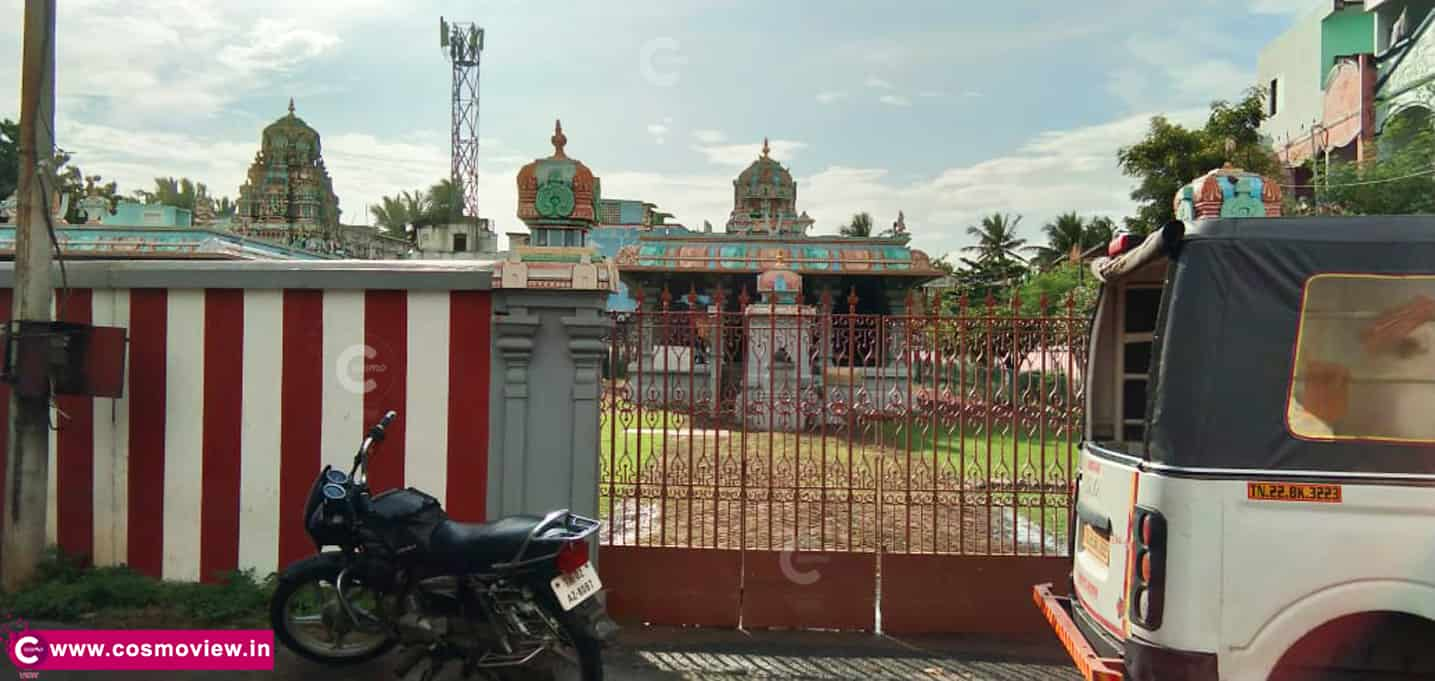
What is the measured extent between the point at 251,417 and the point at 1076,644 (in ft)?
15.6

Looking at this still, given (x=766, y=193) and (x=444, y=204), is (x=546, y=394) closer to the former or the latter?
(x=766, y=193)

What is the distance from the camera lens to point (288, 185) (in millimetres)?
34375

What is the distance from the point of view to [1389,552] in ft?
9.95

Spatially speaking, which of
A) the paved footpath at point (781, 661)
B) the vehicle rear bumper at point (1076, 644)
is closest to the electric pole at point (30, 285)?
the paved footpath at point (781, 661)

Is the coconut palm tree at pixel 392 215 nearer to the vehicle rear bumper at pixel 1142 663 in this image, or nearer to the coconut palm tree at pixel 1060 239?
the coconut palm tree at pixel 1060 239

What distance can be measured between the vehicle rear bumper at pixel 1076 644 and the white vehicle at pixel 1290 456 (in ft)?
0.74

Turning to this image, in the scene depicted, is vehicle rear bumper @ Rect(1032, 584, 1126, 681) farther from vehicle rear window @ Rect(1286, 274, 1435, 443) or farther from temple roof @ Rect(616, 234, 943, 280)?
temple roof @ Rect(616, 234, 943, 280)

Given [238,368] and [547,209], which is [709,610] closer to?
[547,209]

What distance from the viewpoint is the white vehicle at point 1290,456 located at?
3066 mm

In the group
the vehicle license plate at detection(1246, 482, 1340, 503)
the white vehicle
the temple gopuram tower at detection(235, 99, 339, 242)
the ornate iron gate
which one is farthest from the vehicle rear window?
the temple gopuram tower at detection(235, 99, 339, 242)

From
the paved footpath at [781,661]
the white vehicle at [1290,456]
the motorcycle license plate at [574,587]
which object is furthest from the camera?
the paved footpath at [781,661]

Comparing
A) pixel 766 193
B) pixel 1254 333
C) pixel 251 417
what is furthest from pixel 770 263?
pixel 1254 333

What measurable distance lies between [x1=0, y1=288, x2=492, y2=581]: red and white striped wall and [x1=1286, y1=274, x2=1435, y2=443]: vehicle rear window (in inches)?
161

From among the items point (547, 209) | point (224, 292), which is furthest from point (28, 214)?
point (547, 209)
